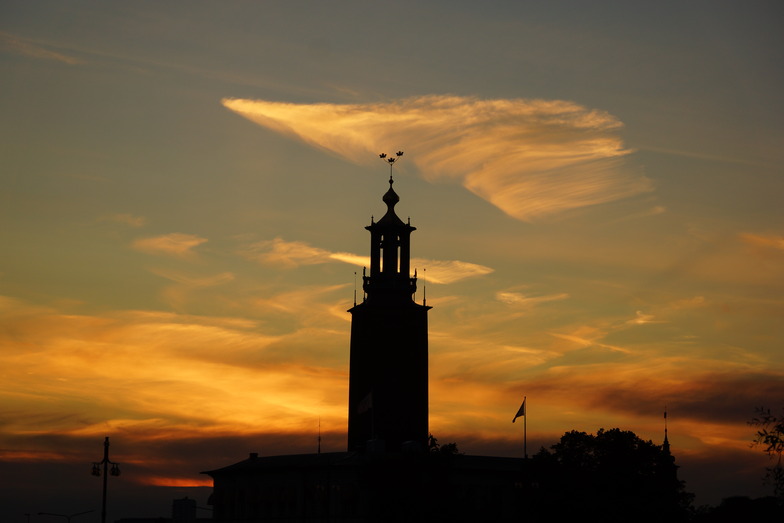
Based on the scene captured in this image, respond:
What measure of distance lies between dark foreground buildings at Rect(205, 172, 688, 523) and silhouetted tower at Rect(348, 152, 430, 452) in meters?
0.10

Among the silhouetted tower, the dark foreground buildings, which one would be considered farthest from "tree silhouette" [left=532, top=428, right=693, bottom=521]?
the silhouetted tower

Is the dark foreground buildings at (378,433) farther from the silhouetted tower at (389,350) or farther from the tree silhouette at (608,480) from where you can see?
the tree silhouette at (608,480)

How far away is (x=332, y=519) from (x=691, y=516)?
36223mm

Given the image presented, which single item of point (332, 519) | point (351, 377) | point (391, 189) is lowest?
point (332, 519)

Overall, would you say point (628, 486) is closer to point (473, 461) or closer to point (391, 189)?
point (473, 461)

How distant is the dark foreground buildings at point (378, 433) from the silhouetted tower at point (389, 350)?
0.34 ft

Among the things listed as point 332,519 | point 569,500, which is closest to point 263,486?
point 332,519

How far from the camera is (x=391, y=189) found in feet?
481

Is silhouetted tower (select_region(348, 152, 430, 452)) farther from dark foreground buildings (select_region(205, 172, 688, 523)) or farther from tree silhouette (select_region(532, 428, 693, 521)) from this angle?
tree silhouette (select_region(532, 428, 693, 521))

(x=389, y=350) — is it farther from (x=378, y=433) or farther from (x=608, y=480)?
(x=608, y=480)

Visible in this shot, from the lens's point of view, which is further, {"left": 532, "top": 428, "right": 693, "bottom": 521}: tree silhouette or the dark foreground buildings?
the dark foreground buildings

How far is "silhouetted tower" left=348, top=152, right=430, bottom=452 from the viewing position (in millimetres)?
139375

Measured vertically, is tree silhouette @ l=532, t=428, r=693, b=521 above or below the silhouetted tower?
below

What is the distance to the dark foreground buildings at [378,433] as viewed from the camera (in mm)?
135750
